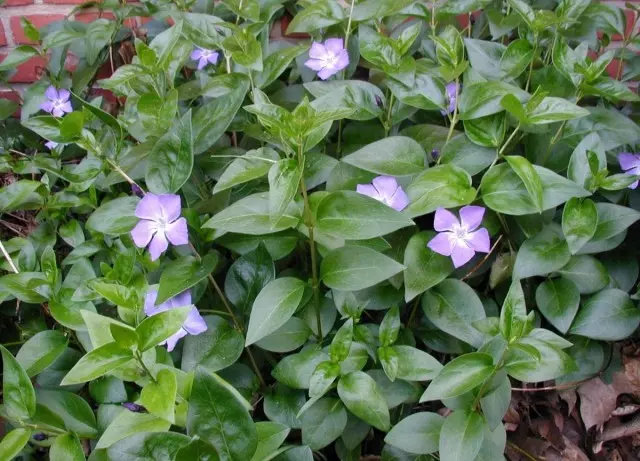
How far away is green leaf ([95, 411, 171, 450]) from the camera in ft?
2.75

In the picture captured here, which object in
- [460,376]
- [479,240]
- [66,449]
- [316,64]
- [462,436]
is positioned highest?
[316,64]

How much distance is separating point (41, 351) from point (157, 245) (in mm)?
333

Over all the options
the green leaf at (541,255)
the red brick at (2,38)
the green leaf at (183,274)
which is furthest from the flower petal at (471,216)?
the red brick at (2,38)

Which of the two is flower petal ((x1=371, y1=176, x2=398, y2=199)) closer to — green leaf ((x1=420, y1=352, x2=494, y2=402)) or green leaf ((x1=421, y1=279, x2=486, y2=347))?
green leaf ((x1=421, y1=279, x2=486, y2=347))

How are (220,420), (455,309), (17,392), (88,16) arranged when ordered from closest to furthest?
(220,420)
(17,392)
(455,309)
(88,16)

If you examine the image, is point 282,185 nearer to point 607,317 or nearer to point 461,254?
point 461,254

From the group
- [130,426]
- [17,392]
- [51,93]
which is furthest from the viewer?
[51,93]

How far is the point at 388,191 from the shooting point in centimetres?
108

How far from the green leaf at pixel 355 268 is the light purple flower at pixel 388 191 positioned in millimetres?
110

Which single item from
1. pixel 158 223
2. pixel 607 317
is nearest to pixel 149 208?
pixel 158 223

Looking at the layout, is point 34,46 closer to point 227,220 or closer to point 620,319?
point 227,220

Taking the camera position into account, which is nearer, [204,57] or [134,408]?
[134,408]

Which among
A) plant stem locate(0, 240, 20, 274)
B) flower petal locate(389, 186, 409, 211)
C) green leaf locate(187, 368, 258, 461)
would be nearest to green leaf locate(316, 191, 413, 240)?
flower petal locate(389, 186, 409, 211)

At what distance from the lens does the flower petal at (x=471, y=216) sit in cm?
103
